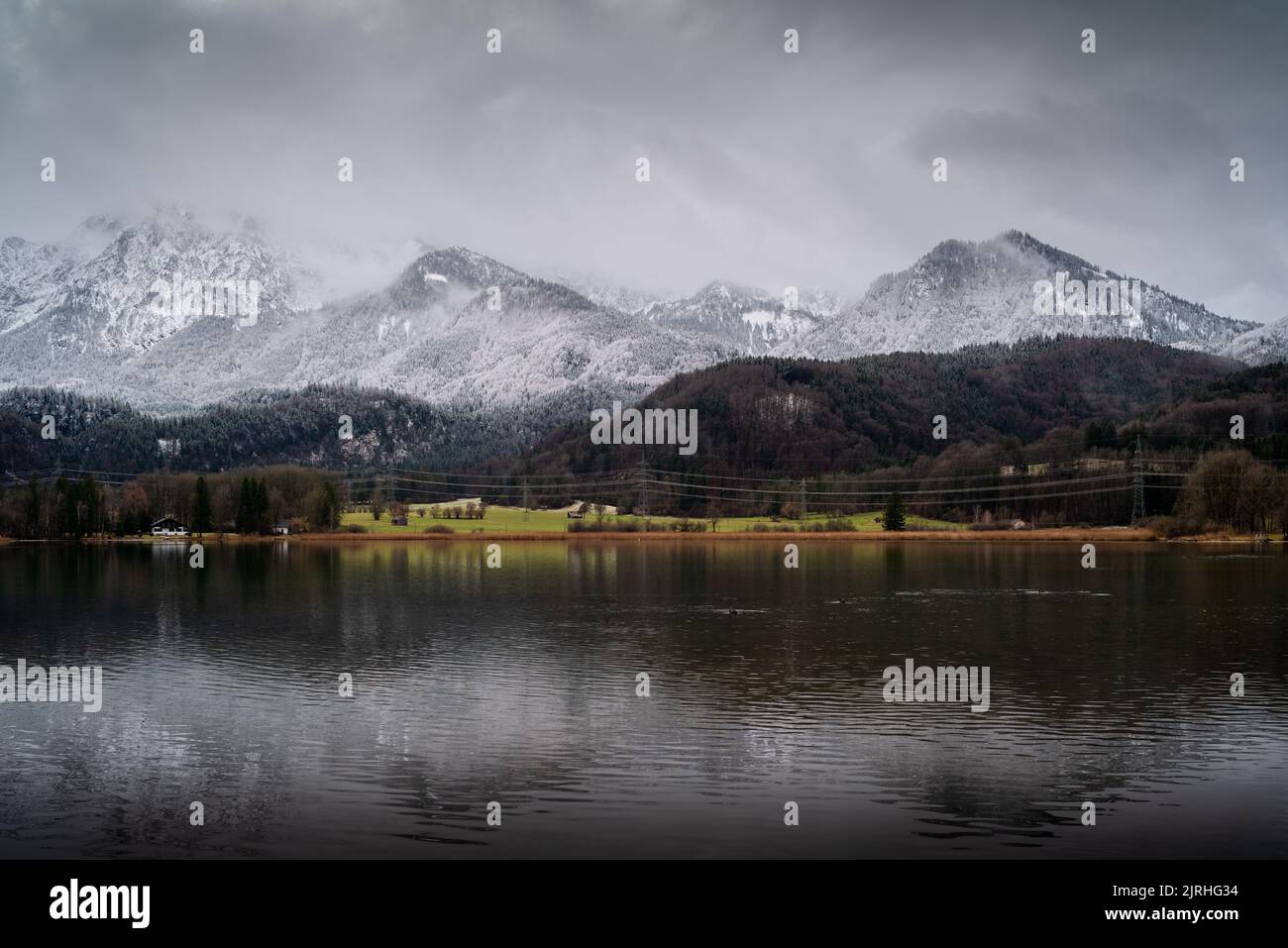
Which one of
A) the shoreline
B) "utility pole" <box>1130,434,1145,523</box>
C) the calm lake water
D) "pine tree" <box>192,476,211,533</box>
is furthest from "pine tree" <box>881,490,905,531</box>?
"pine tree" <box>192,476,211,533</box>

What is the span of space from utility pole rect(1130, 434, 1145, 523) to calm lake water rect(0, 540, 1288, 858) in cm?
10056

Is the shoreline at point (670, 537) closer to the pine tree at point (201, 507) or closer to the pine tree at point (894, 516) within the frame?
the pine tree at point (894, 516)

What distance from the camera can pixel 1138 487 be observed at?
16688 centimetres

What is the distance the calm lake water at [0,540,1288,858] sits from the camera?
23375 millimetres

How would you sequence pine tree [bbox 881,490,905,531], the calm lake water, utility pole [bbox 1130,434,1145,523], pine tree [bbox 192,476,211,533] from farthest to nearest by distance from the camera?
1. pine tree [bbox 192,476,211,533]
2. pine tree [bbox 881,490,905,531]
3. utility pole [bbox 1130,434,1145,523]
4. the calm lake water

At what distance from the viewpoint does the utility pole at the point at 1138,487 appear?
548ft

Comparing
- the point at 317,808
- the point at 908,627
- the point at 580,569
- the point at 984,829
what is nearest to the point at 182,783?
the point at 317,808

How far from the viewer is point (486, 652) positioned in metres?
50.2

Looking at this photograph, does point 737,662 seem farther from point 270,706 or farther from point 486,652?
point 270,706

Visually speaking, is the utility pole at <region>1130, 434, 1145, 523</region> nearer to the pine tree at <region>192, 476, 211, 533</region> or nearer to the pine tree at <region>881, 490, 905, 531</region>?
the pine tree at <region>881, 490, 905, 531</region>

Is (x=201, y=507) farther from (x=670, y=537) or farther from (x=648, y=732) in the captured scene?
(x=648, y=732)

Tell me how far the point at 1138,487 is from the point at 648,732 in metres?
153

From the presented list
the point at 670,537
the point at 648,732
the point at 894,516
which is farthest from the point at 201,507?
the point at 648,732
